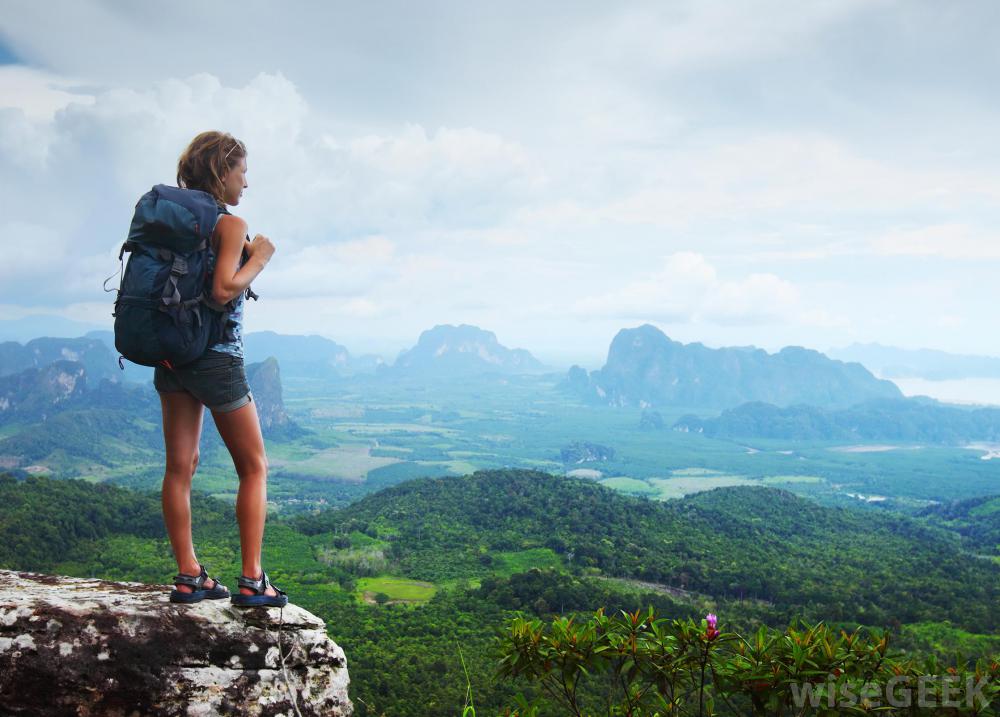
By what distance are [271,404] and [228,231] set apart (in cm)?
14547

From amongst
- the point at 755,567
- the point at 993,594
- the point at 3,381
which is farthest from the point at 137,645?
the point at 3,381

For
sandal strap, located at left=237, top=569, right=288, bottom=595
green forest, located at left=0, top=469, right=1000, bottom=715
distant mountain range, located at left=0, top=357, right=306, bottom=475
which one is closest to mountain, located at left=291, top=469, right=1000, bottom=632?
green forest, located at left=0, top=469, right=1000, bottom=715

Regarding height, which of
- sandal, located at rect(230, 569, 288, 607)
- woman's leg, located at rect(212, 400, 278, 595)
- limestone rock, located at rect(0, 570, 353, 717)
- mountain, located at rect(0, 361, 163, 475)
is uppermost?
woman's leg, located at rect(212, 400, 278, 595)

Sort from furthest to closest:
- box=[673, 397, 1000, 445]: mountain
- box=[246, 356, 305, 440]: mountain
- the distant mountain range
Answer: box=[673, 397, 1000, 445]: mountain, box=[246, 356, 305, 440]: mountain, the distant mountain range

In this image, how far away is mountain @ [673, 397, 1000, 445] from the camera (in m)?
161

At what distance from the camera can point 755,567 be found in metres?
38.9

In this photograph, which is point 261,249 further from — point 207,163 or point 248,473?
point 248,473

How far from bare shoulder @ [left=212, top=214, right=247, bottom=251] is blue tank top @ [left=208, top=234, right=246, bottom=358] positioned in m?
0.09

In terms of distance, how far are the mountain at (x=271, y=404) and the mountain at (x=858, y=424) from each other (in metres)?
100

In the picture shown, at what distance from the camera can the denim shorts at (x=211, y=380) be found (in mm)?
3252

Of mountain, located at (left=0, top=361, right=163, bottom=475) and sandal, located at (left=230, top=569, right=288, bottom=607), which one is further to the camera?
mountain, located at (left=0, top=361, right=163, bottom=475)

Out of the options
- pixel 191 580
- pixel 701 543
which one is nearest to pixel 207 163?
pixel 191 580

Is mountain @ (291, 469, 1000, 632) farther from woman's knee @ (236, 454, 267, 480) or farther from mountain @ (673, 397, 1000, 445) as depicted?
mountain @ (673, 397, 1000, 445)

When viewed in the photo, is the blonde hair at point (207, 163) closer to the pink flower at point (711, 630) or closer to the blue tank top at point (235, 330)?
the blue tank top at point (235, 330)
